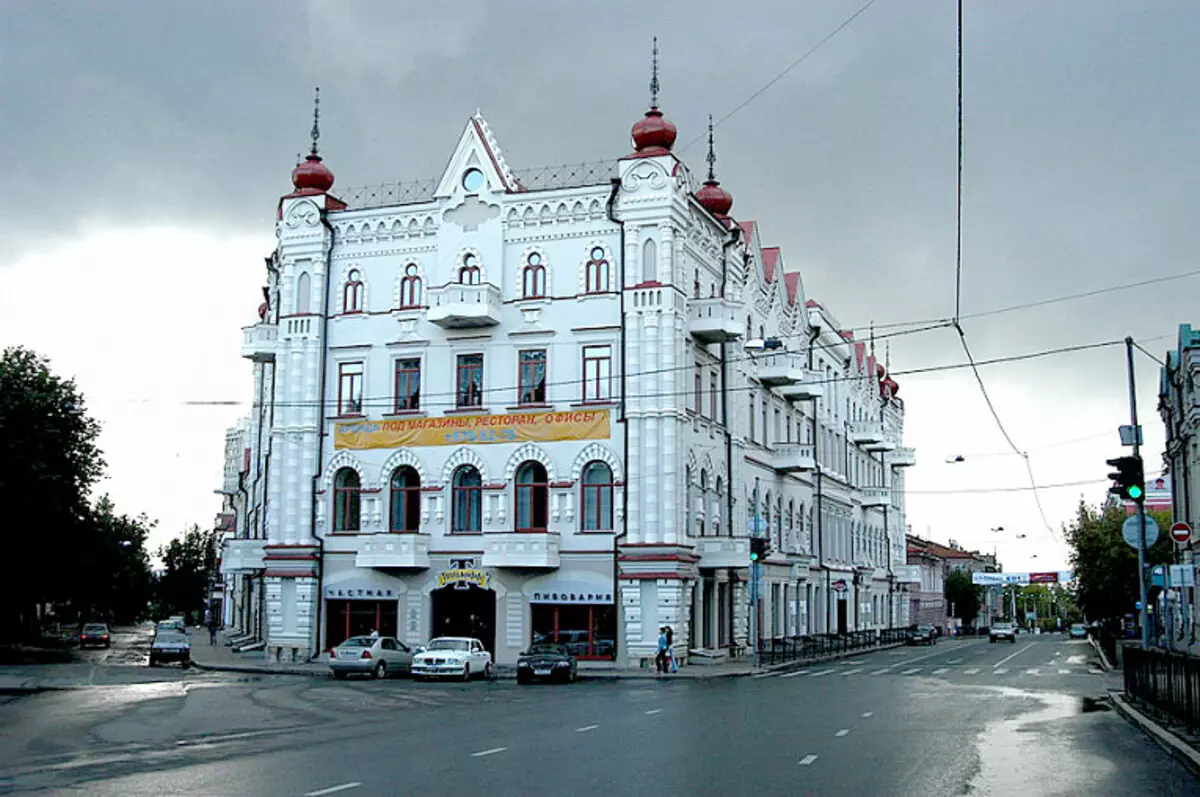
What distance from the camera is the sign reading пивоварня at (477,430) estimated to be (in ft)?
153

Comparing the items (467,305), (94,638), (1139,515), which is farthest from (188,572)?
(1139,515)

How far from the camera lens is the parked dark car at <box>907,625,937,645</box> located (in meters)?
80.7

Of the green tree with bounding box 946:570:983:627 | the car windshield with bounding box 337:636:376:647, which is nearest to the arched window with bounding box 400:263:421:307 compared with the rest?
the car windshield with bounding box 337:636:376:647

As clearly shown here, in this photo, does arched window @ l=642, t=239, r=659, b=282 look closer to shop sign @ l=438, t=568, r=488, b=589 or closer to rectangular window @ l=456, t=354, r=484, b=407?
rectangular window @ l=456, t=354, r=484, b=407

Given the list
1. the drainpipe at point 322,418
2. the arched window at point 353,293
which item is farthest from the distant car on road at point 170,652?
the arched window at point 353,293

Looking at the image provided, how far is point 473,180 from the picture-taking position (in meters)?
49.4

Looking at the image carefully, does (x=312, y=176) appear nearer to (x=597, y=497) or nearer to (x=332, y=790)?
(x=597, y=497)

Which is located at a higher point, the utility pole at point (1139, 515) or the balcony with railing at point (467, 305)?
the balcony with railing at point (467, 305)

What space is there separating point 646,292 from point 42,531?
2667cm

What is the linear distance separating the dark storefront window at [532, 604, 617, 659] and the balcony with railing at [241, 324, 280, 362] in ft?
50.9

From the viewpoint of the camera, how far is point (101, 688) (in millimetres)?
35406

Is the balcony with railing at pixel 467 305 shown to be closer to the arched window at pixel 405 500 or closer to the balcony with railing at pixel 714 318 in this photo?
the arched window at pixel 405 500

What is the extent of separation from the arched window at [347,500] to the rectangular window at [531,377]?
745cm

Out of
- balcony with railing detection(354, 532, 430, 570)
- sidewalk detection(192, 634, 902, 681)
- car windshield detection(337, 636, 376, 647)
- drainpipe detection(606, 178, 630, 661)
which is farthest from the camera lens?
balcony with railing detection(354, 532, 430, 570)
